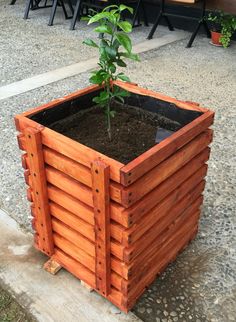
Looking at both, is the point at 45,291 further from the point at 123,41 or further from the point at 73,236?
the point at 123,41

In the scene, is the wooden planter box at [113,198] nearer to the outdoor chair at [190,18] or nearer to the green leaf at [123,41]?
the green leaf at [123,41]

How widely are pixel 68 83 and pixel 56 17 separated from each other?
3.59 metres

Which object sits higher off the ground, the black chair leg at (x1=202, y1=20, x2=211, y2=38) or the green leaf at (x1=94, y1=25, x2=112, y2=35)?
the green leaf at (x1=94, y1=25, x2=112, y2=35)

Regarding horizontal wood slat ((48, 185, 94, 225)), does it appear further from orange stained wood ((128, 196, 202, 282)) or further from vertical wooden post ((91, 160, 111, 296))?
orange stained wood ((128, 196, 202, 282))

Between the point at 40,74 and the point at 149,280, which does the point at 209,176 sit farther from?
the point at 40,74

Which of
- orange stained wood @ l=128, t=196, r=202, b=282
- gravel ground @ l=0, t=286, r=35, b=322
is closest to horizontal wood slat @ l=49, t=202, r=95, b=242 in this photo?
orange stained wood @ l=128, t=196, r=202, b=282

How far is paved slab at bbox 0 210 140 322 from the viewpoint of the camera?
1974mm

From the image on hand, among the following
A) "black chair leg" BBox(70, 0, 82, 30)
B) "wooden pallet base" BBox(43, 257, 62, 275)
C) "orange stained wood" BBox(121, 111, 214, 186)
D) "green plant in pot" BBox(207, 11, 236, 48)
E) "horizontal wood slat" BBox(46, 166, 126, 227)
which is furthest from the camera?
"black chair leg" BBox(70, 0, 82, 30)

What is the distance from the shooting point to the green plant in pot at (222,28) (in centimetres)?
568

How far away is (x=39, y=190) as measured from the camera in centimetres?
198

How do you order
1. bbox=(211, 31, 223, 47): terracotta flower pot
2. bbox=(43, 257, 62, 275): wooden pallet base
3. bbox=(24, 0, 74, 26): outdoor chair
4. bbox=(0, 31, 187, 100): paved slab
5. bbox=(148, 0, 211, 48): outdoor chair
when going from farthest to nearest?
bbox=(24, 0, 74, 26): outdoor chair
bbox=(211, 31, 223, 47): terracotta flower pot
bbox=(148, 0, 211, 48): outdoor chair
bbox=(0, 31, 187, 100): paved slab
bbox=(43, 257, 62, 275): wooden pallet base

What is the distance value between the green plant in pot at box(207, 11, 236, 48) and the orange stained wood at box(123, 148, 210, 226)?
13.7 feet

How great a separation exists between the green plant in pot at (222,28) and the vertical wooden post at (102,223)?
15.4 feet

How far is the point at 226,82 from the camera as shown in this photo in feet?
15.8
